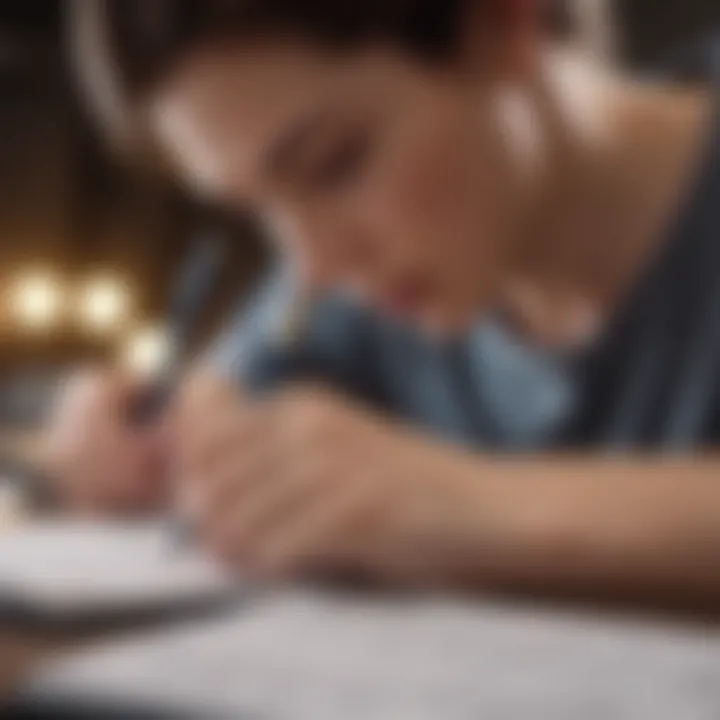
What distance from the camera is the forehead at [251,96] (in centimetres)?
53

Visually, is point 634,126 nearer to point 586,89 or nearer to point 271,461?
point 586,89

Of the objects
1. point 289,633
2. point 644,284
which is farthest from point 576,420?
point 289,633

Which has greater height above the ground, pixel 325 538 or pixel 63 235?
pixel 63 235

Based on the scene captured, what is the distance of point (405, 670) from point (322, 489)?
0.16 meters

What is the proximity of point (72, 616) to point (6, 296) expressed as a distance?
0.58ft

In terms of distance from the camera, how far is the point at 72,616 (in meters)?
0.45

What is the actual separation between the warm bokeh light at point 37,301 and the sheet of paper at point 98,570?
9 cm

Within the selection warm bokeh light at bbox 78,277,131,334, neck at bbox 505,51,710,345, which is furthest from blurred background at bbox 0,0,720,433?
neck at bbox 505,51,710,345

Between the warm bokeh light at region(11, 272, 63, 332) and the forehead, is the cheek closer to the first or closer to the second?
the forehead

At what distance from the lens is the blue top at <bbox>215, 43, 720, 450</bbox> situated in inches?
20.4

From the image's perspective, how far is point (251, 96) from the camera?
0.54m

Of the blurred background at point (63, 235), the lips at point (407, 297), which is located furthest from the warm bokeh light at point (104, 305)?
the lips at point (407, 297)

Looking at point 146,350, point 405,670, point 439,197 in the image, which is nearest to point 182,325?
point 146,350

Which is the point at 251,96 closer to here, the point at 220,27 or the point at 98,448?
the point at 220,27
